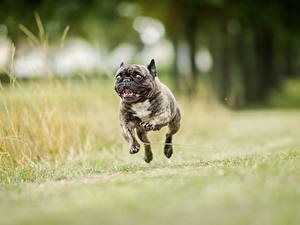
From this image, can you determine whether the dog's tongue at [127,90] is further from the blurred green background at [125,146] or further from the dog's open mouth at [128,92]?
the blurred green background at [125,146]

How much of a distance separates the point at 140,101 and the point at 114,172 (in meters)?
0.97

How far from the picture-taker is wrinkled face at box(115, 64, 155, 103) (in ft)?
28.3

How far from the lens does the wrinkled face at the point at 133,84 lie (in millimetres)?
8625

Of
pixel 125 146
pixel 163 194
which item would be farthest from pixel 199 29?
pixel 163 194

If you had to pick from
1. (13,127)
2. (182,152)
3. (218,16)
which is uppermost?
(218,16)

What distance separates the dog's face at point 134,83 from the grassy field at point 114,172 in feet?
3.04

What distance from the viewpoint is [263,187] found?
21.7 feet

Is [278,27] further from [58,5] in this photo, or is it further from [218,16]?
[58,5]

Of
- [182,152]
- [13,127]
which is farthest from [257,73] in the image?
[13,127]

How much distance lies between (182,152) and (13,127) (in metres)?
3.34

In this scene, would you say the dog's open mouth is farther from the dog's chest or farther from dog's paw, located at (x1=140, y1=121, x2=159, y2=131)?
dog's paw, located at (x1=140, y1=121, x2=159, y2=131)

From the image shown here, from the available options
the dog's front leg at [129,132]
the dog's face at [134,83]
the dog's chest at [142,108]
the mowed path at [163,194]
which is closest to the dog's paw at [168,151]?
the mowed path at [163,194]

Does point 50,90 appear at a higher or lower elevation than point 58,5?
lower

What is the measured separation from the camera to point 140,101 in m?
8.80
